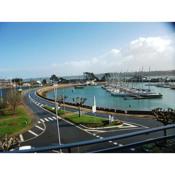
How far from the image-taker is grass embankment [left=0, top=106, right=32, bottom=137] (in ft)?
20.6

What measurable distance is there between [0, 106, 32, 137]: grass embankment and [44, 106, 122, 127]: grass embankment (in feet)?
2.62

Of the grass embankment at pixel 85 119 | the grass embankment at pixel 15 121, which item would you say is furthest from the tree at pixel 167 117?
the grass embankment at pixel 15 121

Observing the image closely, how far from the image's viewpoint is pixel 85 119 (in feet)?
25.7

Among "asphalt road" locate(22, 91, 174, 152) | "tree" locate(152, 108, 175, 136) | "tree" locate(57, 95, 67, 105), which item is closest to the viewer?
"tree" locate(152, 108, 175, 136)

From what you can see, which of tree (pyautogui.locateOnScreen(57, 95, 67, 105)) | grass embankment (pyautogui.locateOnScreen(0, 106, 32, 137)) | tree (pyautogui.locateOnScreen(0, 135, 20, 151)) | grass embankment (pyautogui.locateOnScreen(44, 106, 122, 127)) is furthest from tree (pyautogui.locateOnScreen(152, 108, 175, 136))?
tree (pyautogui.locateOnScreen(0, 135, 20, 151))

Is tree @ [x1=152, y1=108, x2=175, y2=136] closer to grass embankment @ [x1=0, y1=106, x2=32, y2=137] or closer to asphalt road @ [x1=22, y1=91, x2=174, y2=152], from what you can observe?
asphalt road @ [x1=22, y1=91, x2=174, y2=152]

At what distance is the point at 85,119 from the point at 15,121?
2.22 meters

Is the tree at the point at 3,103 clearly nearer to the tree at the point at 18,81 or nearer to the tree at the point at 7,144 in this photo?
the tree at the point at 18,81

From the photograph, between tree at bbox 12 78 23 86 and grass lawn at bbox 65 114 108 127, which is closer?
tree at bbox 12 78 23 86
